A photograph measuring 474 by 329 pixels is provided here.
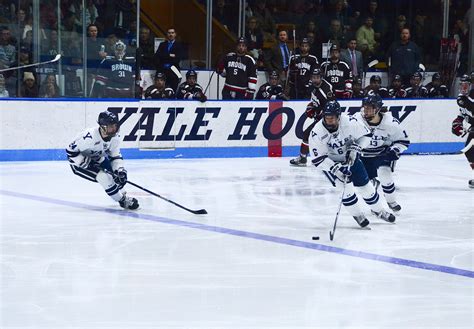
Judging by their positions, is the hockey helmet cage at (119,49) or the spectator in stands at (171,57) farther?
the spectator in stands at (171,57)

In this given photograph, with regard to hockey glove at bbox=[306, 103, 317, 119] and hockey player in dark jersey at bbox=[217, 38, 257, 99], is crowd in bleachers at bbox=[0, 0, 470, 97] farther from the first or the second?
hockey glove at bbox=[306, 103, 317, 119]

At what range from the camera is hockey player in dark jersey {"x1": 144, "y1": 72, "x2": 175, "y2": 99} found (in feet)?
43.6

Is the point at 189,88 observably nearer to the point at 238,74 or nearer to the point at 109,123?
the point at 238,74

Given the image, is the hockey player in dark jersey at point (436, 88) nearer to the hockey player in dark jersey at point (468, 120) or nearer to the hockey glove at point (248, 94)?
the hockey glove at point (248, 94)

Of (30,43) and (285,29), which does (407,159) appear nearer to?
(285,29)

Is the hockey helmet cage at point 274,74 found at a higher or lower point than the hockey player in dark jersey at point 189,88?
higher

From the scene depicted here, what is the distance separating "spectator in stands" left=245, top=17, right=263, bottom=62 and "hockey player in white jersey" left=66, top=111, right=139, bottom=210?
6.65 m

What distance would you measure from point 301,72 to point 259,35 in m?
1.36

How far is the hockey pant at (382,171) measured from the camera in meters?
8.61

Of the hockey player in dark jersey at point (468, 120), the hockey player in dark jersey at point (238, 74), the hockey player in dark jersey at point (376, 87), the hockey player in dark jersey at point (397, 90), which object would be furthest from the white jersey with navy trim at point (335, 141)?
the hockey player in dark jersey at point (397, 90)

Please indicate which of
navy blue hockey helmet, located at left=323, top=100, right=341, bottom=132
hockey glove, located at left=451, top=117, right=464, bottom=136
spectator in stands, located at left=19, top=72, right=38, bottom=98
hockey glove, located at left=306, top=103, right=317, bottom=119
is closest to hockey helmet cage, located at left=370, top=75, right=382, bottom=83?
hockey glove, located at left=306, top=103, right=317, bottom=119

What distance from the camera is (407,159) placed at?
13.7 meters

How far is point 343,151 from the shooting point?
7949 mm

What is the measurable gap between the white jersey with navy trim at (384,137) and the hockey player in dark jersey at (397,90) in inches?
250
